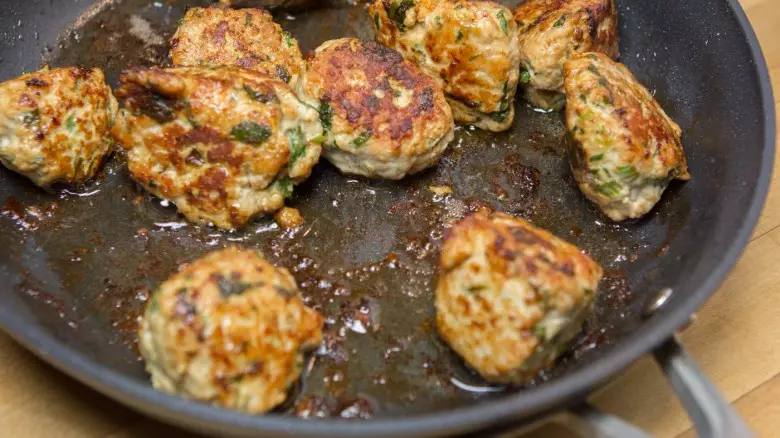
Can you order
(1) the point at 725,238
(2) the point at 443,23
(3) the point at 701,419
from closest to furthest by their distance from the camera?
(3) the point at 701,419
(1) the point at 725,238
(2) the point at 443,23

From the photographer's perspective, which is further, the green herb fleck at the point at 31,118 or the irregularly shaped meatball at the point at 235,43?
the irregularly shaped meatball at the point at 235,43

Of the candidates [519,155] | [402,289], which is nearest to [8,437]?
[402,289]

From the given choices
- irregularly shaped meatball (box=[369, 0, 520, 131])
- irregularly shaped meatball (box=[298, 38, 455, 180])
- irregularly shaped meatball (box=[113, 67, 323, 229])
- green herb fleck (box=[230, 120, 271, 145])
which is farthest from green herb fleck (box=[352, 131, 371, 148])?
irregularly shaped meatball (box=[369, 0, 520, 131])

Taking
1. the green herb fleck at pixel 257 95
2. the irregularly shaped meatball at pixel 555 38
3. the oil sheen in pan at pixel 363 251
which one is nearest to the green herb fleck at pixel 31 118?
the oil sheen in pan at pixel 363 251

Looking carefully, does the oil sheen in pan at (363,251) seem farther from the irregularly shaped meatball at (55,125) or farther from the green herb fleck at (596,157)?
the green herb fleck at (596,157)

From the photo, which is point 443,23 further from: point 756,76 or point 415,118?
point 756,76

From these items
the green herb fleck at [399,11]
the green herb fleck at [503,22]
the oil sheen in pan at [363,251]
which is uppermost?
the green herb fleck at [503,22]
